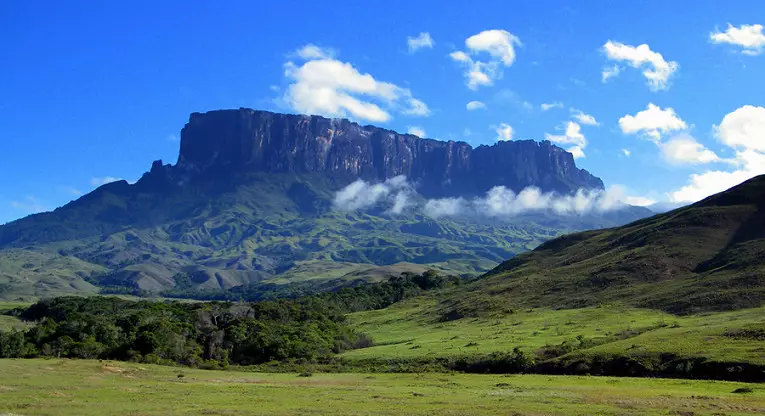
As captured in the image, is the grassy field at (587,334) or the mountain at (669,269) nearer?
the grassy field at (587,334)

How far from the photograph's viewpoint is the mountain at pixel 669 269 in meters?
122

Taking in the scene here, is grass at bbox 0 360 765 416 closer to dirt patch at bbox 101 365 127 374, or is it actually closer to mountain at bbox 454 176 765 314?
dirt patch at bbox 101 365 127 374

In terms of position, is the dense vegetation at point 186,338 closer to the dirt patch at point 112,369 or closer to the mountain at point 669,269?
the dirt patch at point 112,369

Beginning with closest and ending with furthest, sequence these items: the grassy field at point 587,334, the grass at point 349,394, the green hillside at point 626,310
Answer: the grass at point 349,394 < the grassy field at point 587,334 < the green hillside at point 626,310

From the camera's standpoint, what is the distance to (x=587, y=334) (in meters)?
97.2

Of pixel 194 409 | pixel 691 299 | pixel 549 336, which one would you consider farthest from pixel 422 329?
pixel 194 409

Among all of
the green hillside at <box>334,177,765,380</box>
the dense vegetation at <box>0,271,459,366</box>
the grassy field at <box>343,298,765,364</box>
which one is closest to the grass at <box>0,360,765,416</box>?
the green hillside at <box>334,177,765,380</box>

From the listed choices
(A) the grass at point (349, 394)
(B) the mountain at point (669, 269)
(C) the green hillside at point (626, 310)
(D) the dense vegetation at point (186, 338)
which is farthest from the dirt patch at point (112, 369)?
(B) the mountain at point (669, 269)

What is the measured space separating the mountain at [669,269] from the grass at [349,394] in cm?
6173

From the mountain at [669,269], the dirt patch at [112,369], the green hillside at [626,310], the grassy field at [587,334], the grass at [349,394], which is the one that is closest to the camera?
the grass at [349,394]

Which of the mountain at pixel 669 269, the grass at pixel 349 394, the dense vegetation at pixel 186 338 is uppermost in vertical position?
the mountain at pixel 669 269

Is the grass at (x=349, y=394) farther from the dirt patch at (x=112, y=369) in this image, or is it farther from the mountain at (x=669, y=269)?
the mountain at (x=669, y=269)

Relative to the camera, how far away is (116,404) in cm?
4709

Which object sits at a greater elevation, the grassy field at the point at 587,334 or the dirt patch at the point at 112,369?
the grassy field at the point at 587,334
